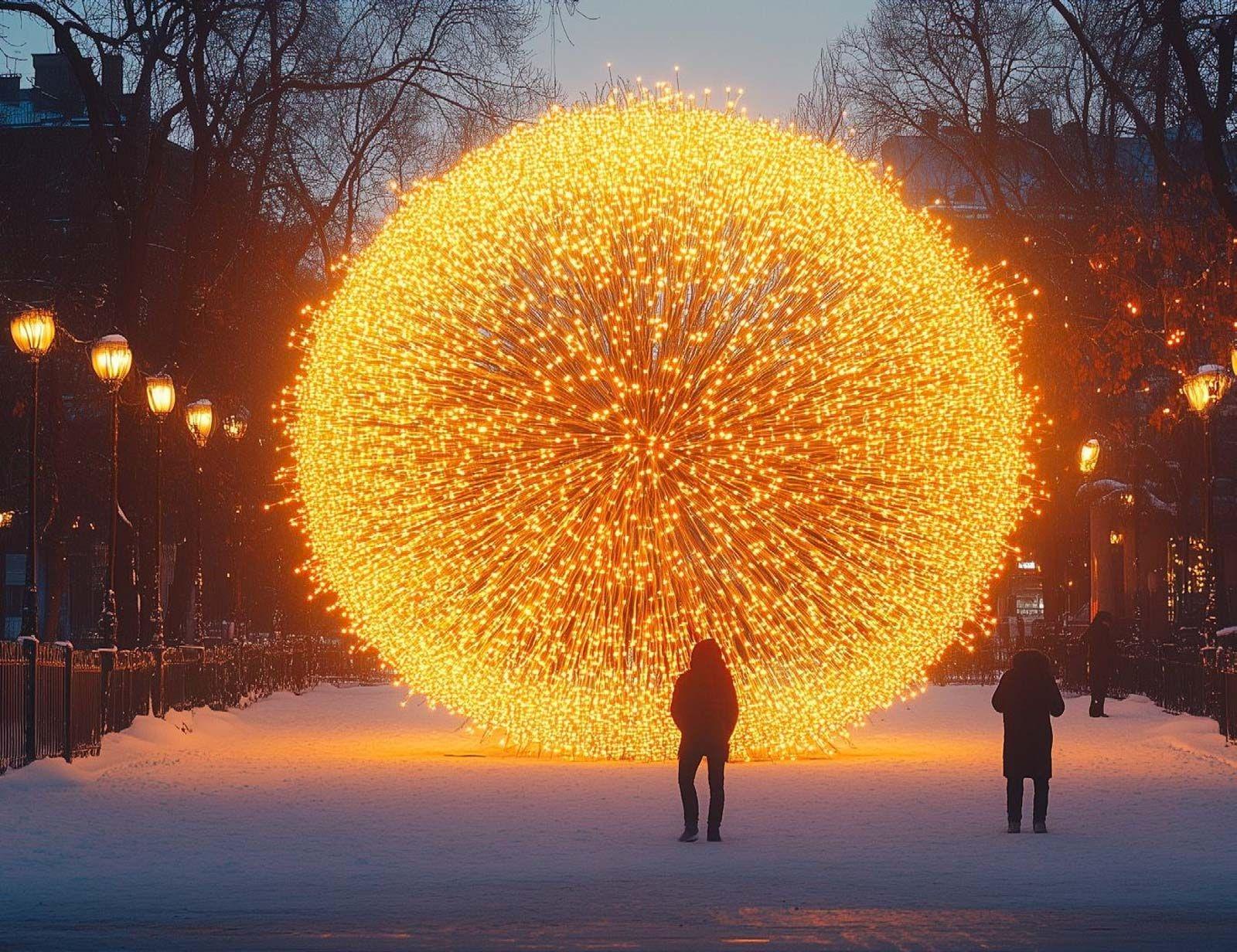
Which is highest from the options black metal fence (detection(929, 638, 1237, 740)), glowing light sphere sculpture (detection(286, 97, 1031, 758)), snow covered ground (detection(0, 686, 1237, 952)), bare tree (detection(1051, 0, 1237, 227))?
bare tree (detection(1051, 0, 1237, 227))

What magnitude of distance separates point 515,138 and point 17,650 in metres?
6.93

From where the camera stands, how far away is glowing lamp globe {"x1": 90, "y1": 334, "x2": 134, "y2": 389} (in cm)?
2395

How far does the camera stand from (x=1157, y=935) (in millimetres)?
9789

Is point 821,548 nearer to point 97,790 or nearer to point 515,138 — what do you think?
point 515,138

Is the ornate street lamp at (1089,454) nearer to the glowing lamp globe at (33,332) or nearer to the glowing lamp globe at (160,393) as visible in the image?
the glowing lamp globe at (160,393)

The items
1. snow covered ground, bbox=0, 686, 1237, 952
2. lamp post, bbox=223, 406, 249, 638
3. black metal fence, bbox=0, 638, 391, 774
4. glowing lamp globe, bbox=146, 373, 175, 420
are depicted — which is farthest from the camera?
lamp post, bbox=223, 406, 249, 638

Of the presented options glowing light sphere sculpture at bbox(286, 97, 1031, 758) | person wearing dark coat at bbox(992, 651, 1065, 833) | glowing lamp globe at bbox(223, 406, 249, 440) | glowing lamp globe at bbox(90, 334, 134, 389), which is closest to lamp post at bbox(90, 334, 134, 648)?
glowing lamp globe at bbox(90, 334, 134, 389)

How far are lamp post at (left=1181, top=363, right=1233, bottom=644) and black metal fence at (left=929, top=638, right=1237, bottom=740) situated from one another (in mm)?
714

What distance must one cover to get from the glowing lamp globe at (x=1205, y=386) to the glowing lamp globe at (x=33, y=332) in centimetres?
1368

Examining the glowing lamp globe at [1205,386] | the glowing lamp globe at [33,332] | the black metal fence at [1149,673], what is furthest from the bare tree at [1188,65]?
the glowing lamp globe at [33,332]

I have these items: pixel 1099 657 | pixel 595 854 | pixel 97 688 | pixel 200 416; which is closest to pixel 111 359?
pixel 97 688

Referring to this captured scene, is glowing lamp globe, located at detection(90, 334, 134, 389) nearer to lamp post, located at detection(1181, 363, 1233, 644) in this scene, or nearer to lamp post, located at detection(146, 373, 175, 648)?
lamp post, located at detection(146, 373, 175, 648)

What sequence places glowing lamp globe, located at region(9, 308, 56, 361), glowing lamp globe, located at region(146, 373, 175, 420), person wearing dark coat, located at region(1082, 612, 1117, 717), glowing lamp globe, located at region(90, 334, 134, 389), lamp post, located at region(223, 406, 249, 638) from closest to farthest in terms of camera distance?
glowing lamp globe, located at region(9, 308, 56, 361) → glowing lamp globe, located at region(90, 334, 134, 389) → glowing lamp globe, located at region(146, 373, 175, 420) → person wearing dark coat, located at region(1082, 612, 1117, 717) → lamp post, located at region(223, 406, 249, 638)

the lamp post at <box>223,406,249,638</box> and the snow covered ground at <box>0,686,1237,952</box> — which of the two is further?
the lamp post at <box>223,406,249,638</box>
